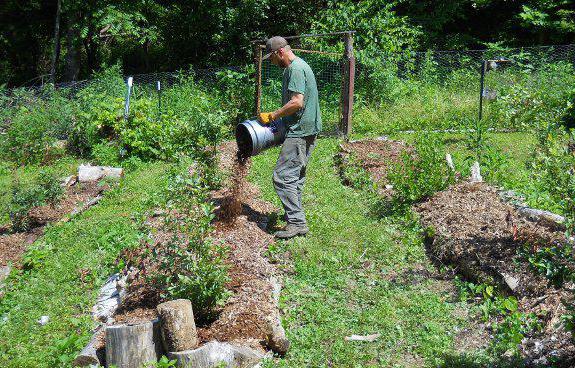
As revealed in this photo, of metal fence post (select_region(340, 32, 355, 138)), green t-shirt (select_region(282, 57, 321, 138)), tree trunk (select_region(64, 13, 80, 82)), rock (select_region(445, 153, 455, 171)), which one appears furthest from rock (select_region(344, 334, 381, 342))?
tree trunk (select_region(64, 13, 80, 82))

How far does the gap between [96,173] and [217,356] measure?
21.0ft

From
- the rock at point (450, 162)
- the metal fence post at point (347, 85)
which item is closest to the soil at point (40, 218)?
the metal fence post at point (347, 85)

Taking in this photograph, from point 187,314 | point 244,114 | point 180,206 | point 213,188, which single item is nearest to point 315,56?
point 244,114

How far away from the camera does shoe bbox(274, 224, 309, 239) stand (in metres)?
6.46

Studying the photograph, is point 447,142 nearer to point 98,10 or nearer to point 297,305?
point 297,305

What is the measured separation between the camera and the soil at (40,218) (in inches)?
286

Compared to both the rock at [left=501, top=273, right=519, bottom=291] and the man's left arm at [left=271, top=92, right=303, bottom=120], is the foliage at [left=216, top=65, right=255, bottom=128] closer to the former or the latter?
the man's left arm at [left=271, top=92, right=303, bottom=120]

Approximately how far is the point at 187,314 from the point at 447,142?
25.1ft

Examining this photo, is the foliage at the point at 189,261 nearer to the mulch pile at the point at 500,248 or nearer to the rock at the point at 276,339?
the rock at the point at 276,339

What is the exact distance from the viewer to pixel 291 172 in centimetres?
641

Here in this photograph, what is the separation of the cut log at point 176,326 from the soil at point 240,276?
0.27 m

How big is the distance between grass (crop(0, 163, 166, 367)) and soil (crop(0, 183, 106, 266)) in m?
0.21

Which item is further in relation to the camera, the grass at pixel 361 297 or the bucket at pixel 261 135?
the bucket at pixel 261 135

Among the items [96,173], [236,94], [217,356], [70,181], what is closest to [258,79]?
[236,94]
